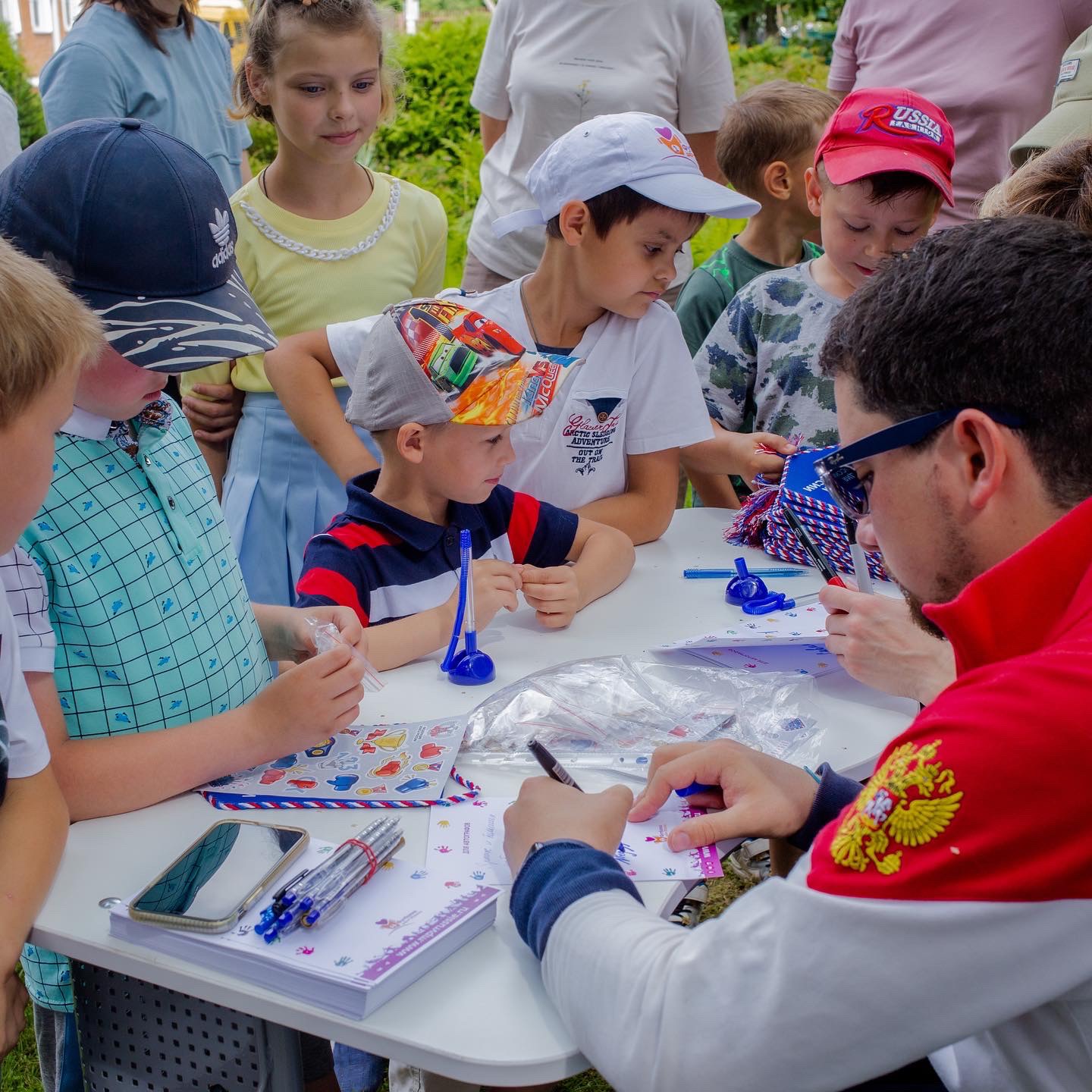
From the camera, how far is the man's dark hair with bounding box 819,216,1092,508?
1.12 metres

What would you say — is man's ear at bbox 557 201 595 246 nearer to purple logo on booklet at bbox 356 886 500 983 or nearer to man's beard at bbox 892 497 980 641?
man's beard at bbox 892 497 980 641

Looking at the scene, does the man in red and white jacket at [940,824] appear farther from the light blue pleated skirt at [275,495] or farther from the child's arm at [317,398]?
the light blue pleated skirt at [275,495]

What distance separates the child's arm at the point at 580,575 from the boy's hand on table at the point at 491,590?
0.14ft

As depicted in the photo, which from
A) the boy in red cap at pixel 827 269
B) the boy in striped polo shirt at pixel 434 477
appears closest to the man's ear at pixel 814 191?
the boy in red cap at pixel 827 269

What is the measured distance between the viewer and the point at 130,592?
157 cm

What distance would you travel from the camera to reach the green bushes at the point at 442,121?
870cm

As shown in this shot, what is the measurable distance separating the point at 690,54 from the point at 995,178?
0.98 m

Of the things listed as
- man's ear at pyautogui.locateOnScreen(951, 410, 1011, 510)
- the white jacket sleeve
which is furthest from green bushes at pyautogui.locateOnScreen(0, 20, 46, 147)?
the white jacket sleeve

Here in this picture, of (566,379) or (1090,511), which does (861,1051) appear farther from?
(566,379)

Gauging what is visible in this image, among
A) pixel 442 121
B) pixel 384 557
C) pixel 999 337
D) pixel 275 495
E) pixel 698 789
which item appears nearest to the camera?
pixel 999 337

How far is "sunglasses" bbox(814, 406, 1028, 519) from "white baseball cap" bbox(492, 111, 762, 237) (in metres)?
1.25

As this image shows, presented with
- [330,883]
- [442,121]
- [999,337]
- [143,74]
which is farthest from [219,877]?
[442,121]

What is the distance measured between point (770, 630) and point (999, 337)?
919 mm

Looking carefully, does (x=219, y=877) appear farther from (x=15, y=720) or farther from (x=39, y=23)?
(x=39, y=23)
